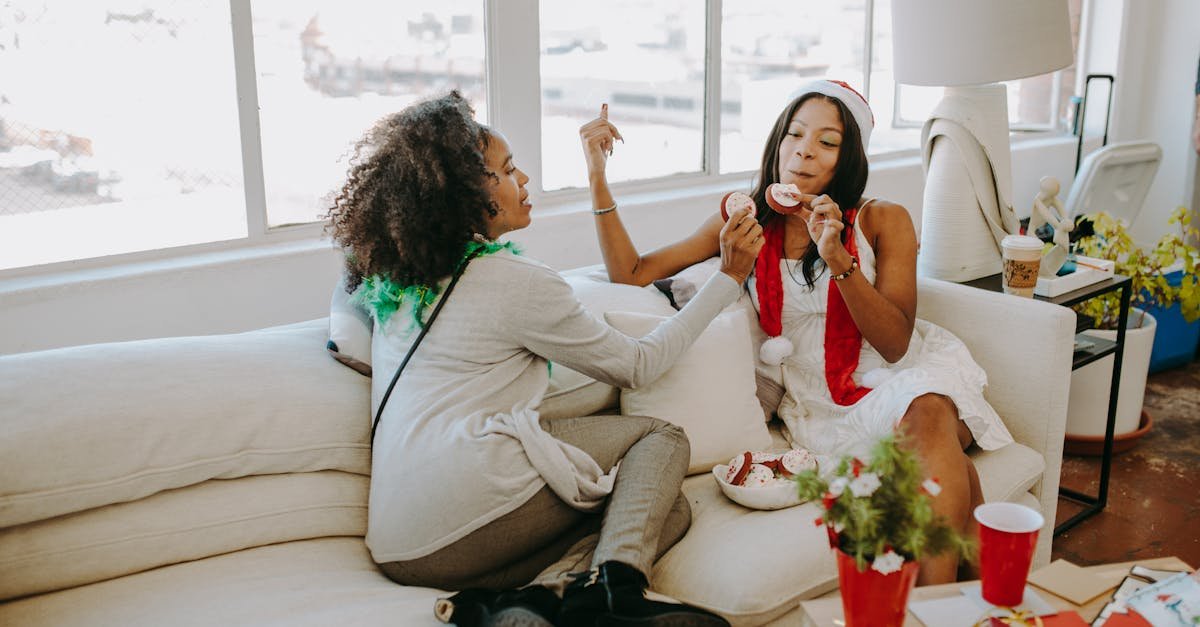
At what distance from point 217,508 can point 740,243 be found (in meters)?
1.08

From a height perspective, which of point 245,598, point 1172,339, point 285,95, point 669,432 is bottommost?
point 1172,339

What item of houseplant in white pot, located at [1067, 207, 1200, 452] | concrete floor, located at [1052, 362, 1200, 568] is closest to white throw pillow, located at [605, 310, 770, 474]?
concrete floor, located at [1052, 362, 1200, 568]

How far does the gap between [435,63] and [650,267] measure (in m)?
1.00

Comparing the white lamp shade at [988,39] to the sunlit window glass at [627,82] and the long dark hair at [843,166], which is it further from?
the sunlit window glass at [627,82]

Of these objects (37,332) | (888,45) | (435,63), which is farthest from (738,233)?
(888,45)

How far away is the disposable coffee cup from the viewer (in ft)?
7.82

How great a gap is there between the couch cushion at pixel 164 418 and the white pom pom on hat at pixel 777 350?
2.88 ft

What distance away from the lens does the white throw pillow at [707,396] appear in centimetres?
210

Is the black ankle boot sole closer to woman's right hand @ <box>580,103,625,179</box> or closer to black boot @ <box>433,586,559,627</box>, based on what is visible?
black boot @ <box>433,586,559,627</box>

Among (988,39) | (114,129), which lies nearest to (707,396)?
(988,39)

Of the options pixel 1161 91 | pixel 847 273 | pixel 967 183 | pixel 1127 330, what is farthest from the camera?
pixel 1161 91

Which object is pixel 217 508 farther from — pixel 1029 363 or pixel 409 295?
pixel 1029 363

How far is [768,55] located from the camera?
153 inches

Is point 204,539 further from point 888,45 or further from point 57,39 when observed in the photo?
point 888,45
